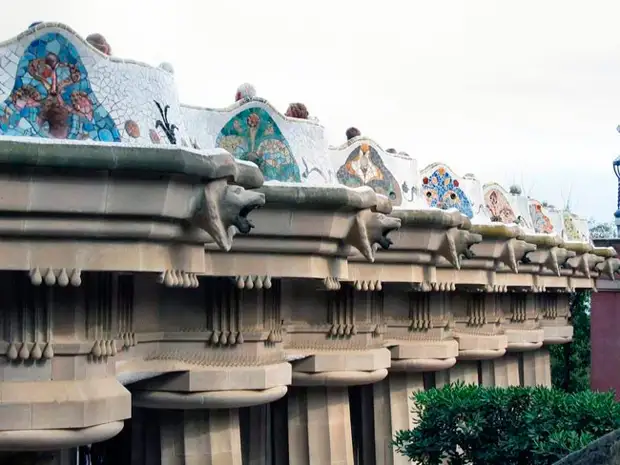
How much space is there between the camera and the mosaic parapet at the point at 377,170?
18.9m

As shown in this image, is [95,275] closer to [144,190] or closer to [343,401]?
[144,190]

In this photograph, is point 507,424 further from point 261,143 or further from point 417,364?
point 417,364

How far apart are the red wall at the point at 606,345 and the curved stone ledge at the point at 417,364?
11564mm

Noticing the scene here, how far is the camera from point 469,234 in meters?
19.9

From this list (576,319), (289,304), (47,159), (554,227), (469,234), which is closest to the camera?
(47,159)

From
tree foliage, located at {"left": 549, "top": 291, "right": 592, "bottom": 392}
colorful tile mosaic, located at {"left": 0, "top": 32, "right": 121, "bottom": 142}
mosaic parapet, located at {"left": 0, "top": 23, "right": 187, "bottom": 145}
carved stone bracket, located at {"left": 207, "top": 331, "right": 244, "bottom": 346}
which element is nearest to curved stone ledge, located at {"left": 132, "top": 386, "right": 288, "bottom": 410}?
carved stone bracket, located at {"left": 207, "top": 331, "right": 244, "bottom": 346}

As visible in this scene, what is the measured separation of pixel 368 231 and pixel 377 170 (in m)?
3.90

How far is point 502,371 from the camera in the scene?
1152 inches

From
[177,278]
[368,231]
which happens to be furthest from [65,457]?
[368,231]

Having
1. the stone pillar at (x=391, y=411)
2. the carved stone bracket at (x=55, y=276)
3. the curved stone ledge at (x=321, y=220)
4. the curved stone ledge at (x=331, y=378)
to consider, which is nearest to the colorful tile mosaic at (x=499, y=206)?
the stone pillar at (x=391, y=411)

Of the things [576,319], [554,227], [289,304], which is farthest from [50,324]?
[576,319]

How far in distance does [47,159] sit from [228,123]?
15.6ft

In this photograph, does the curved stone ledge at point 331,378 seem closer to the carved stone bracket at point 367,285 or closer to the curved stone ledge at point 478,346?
the carved stone bracket at point 367,285

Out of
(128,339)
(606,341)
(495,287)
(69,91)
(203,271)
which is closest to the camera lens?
(69,91)
